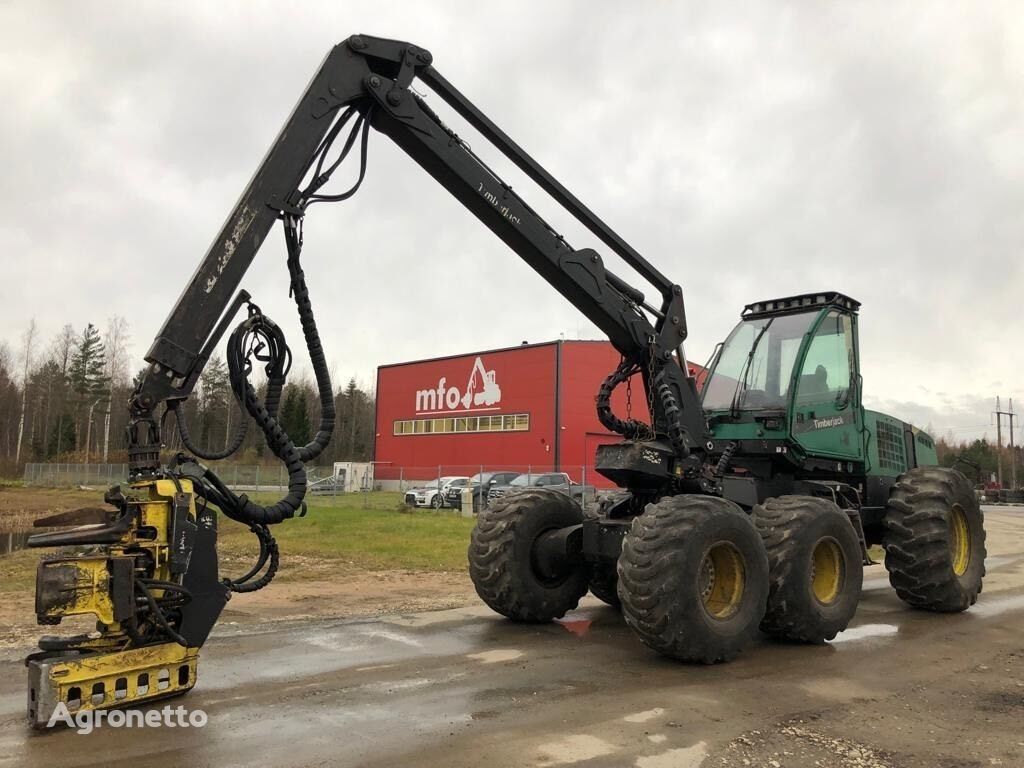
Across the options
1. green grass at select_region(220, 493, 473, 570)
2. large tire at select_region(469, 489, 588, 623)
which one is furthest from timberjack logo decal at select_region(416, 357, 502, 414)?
large tire at select_region(469, 489, 588, 623)

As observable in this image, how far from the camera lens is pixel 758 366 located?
29.6 feet

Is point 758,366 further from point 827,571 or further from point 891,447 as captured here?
point 891,447

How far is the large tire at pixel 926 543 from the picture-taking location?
8906mm

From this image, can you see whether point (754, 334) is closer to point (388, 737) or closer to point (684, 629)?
point (684, 629)

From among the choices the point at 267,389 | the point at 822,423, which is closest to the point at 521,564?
the point at 267,389

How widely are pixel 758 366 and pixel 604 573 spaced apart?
288 cm

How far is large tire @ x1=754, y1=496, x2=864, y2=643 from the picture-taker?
711cm

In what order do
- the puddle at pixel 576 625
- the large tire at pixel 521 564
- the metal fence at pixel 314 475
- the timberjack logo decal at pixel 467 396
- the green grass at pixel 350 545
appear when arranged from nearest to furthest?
the puddle at pixel 576 625 < the large tire at pixel 521 564 < the green grass at pixel 350 545 < the metal fence at pixel 314 475 < the timberjack logo decal at pixel 467 396

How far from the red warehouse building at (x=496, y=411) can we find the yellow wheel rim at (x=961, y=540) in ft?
71.8

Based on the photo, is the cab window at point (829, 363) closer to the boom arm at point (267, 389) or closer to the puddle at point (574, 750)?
the boom arm at point (267, 389)

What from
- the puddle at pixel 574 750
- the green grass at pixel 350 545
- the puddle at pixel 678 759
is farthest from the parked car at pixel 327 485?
the puddle at pixel 678 759

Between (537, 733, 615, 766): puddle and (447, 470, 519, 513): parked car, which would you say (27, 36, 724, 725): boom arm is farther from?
(447, 470, 519, 513): parked car

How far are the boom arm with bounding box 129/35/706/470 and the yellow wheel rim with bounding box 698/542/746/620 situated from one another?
44.8 inches

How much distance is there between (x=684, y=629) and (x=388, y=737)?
258cm
